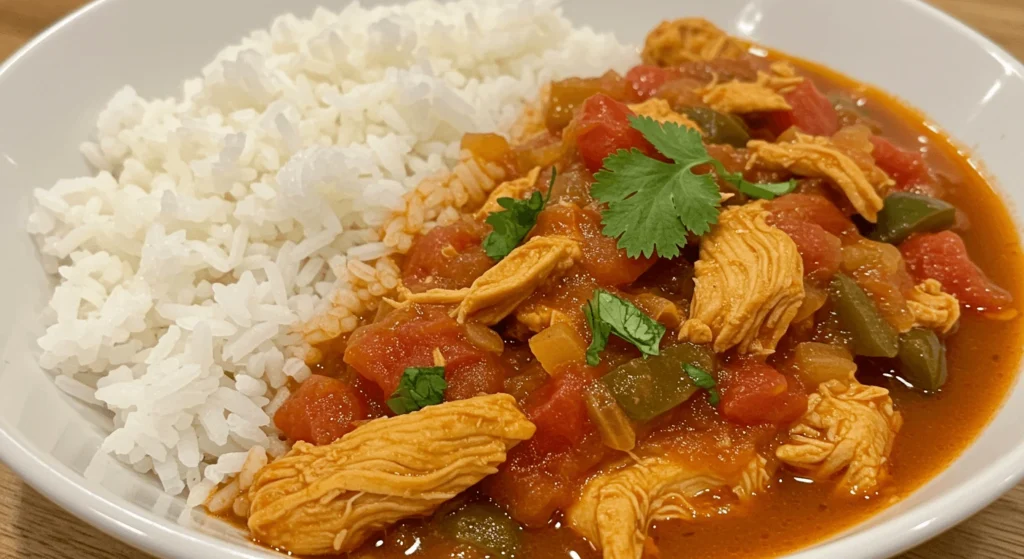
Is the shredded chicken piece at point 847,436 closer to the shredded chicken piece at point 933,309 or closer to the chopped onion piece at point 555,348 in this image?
the shredded chicken piece at point 933,309

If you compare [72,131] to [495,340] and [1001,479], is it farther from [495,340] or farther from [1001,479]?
[1001,479]

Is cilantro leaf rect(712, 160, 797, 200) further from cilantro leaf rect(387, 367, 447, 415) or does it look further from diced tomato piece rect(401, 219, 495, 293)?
cilantro leaf rect(387, 367, 447, 415)

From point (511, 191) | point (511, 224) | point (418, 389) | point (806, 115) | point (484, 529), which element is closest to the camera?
point (484, 529)

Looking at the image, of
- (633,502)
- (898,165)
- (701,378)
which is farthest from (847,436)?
(898,165)

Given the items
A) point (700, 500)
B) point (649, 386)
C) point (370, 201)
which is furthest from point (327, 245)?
Result: point (700, 500)

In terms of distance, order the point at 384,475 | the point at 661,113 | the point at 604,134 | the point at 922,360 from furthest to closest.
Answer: the point at 661,113 < the point at 604,134 < the point at 922,360 < the point at 384,475

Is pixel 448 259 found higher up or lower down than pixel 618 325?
lower down

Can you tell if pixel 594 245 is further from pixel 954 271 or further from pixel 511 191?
pixel 954 271
